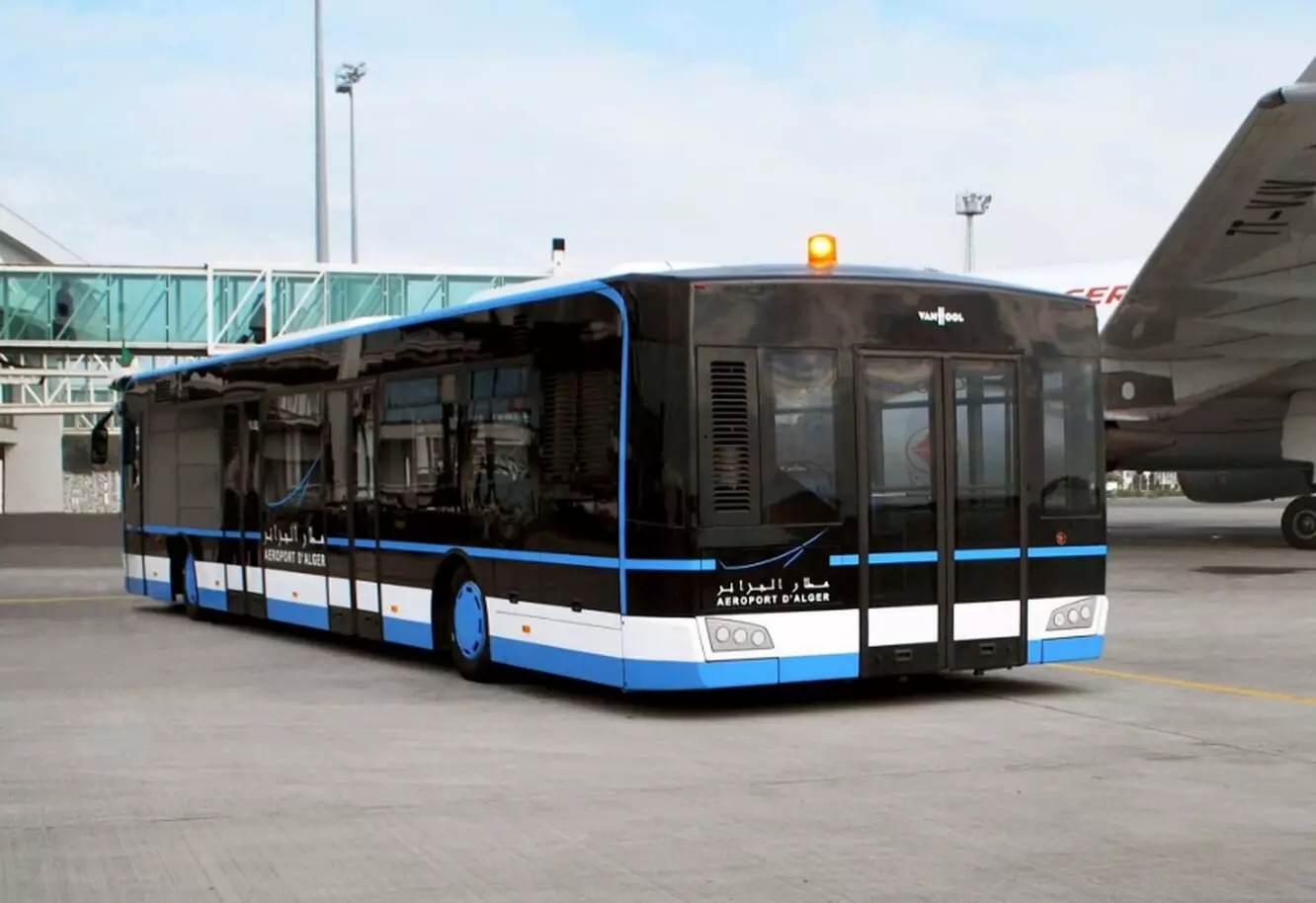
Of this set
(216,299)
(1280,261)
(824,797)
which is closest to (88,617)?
(824,797)

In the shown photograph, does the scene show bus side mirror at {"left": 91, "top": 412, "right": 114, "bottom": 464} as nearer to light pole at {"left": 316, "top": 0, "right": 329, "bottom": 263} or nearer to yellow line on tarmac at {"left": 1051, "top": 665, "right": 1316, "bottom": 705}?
yellow line on tarmac at {"left": 1051, "top": 665, "right": 1316, "bottom": 705}

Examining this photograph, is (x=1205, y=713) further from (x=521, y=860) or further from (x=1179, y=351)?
(x=1179, y=351)

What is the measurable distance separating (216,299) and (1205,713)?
116ft

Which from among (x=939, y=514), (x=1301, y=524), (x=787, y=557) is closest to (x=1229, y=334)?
(x=1301, y=524)

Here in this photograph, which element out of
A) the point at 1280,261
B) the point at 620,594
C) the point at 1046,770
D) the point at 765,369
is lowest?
the point at 1046,770

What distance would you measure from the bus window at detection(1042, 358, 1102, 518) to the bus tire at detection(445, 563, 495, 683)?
12.7ft

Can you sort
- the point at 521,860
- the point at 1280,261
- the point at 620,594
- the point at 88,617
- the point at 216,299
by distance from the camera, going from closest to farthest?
the point at 521,860 → the point at 620,594 → the point at 88,617 → the point at 1280,261 → the point at 216,299

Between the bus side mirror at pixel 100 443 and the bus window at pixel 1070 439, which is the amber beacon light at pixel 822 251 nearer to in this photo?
the bus window at pixel 1070 439

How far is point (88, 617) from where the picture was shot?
19.7 m

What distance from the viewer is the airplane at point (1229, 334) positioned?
22312 mm

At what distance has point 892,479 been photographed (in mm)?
11141

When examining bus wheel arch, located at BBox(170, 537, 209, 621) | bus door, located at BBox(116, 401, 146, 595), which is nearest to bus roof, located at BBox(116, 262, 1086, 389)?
bus wheel arch, located at BBox(170, 537, 209, 621)

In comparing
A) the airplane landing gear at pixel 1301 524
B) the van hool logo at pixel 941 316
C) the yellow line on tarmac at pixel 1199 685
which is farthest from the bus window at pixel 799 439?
the airplane landing gear at pixel 1301 524

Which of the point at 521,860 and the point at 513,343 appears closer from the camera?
the point at 521,860
